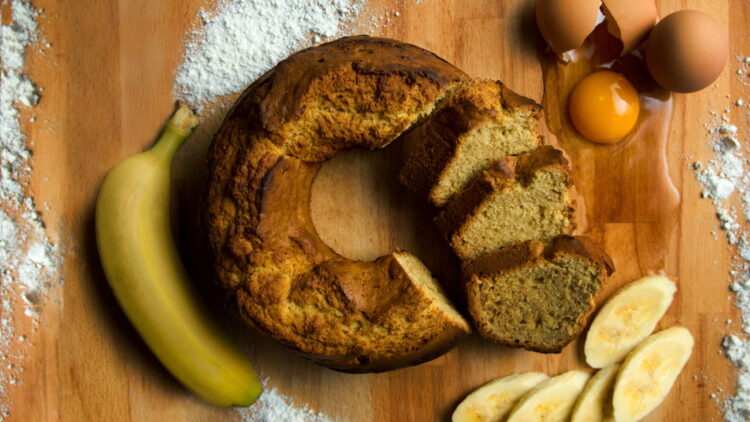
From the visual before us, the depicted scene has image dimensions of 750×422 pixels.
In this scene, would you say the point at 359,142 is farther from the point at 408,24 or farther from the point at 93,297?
the point at 93,297

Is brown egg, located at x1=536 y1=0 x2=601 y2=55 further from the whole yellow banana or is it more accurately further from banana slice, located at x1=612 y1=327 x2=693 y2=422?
the whole yellow banana

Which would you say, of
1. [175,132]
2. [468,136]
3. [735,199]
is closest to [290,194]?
[175,132]

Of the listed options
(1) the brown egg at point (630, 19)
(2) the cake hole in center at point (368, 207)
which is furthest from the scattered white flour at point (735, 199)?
(2) the cake hole in center at point (368, 207)

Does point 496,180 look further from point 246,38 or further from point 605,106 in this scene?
point 246,38

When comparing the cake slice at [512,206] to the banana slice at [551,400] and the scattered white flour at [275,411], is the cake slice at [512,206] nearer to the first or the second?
the banana slice at [551,400]

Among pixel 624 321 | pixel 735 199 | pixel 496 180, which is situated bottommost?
pixel 624 321

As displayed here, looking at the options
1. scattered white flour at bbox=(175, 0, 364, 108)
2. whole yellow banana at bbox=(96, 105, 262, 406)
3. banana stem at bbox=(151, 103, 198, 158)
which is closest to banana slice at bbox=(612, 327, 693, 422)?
whole yellow banana at bbox=(96, 105, 262, 406)
